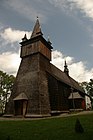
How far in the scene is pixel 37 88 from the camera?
97.0 ft

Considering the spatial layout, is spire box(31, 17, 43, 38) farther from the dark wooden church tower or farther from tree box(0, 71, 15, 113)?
tree box(0, 71, 15, 113)

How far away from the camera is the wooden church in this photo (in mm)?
28931

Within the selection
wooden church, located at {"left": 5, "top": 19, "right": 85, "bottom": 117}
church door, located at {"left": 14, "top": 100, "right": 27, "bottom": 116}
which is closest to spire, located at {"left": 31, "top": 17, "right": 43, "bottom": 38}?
wooden church, located at {"left": 5, "top": 19, "right": 85, "bottom": 117}

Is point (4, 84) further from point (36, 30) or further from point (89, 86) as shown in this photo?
point (89, 86)

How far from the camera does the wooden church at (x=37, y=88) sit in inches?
1139

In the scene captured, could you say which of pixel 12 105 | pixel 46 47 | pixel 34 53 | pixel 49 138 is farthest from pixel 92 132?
pixel 46 47

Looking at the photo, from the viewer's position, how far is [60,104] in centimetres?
3131

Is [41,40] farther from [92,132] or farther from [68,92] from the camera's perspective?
[92,132]

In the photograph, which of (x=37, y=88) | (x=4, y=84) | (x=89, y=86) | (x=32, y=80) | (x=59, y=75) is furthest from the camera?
(x=89, y=86)

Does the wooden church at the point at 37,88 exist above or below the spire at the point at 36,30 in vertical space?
below

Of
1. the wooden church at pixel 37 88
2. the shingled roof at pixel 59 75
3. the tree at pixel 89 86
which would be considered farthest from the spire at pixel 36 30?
the tree at pixel 89 86

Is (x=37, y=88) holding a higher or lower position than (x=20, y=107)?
higher

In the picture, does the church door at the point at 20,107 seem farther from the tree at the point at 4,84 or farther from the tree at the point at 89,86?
the tree at the point at 89,86

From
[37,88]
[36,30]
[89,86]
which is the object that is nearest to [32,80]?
[37,88]
